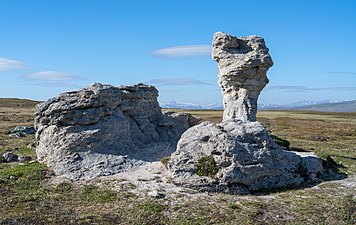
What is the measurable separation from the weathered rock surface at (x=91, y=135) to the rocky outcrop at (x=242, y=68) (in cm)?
822

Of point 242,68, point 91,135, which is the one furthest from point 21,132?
point 242,68

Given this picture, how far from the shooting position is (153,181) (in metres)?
20.7

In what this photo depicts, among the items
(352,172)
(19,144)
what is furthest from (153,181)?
(19,144)

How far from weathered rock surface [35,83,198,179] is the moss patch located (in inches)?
188

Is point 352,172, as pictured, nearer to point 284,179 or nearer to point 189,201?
point 284,179

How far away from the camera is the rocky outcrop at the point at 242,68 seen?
107ft

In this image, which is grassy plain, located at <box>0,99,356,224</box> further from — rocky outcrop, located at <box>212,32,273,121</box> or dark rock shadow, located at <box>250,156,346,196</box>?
rocky outcrop, located at <box>212,32,273,121</box>

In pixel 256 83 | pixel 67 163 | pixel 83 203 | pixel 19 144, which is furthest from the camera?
pixel 19 144

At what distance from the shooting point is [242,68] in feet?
108

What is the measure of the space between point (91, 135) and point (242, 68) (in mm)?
14586

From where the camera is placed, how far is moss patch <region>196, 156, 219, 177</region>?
20531mm

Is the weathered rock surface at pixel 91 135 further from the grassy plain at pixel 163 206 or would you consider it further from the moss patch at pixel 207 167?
the moss patch at pixel 207 167

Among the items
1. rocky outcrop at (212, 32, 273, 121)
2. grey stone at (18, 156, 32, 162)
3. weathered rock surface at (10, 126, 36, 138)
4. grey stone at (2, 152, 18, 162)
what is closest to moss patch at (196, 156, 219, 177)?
rocky outcrop at (212, 32, 273, 121)

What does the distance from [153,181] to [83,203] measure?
13.4 feet
